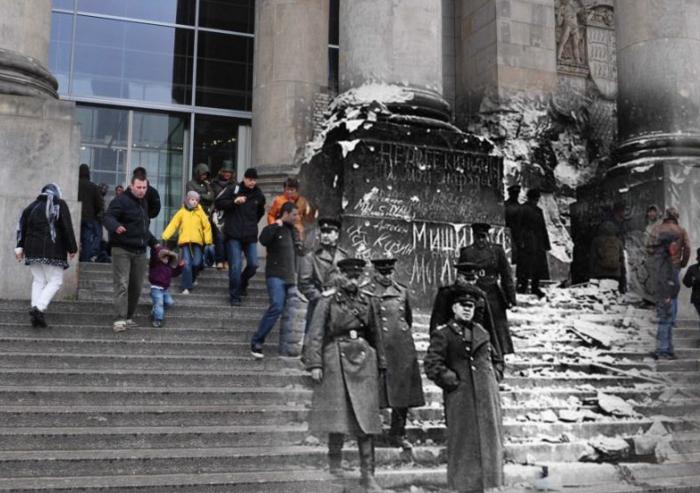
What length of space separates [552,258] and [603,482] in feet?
31.2

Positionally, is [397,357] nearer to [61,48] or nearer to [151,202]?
[151,202]

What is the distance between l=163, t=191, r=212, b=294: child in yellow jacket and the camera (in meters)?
10.2

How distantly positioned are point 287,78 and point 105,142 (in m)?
4.70

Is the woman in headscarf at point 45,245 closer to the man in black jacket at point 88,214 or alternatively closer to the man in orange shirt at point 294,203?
the man in orange shirt at point 294,203

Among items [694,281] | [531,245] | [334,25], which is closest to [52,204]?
[531,245]

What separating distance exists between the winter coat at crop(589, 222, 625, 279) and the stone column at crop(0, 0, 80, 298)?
27.3ft

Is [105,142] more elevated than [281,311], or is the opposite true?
[105,142]

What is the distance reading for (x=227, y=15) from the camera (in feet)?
64.3

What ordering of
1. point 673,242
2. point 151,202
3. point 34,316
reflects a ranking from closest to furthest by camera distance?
point 34,316 < point 151,202 < point 673,242

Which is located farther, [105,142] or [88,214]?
[105,142]

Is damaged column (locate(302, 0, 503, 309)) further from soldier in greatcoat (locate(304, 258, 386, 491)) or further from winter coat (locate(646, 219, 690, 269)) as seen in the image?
soldier in greatcoat (locate(304, 258, 386, 491))

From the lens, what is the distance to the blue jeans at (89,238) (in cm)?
1234

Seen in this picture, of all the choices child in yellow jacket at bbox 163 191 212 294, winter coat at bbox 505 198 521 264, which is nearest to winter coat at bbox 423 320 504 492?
child in yellow jacket at bbox 163 191 212 294

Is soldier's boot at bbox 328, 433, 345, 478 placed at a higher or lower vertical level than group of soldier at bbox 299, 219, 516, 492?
lower
